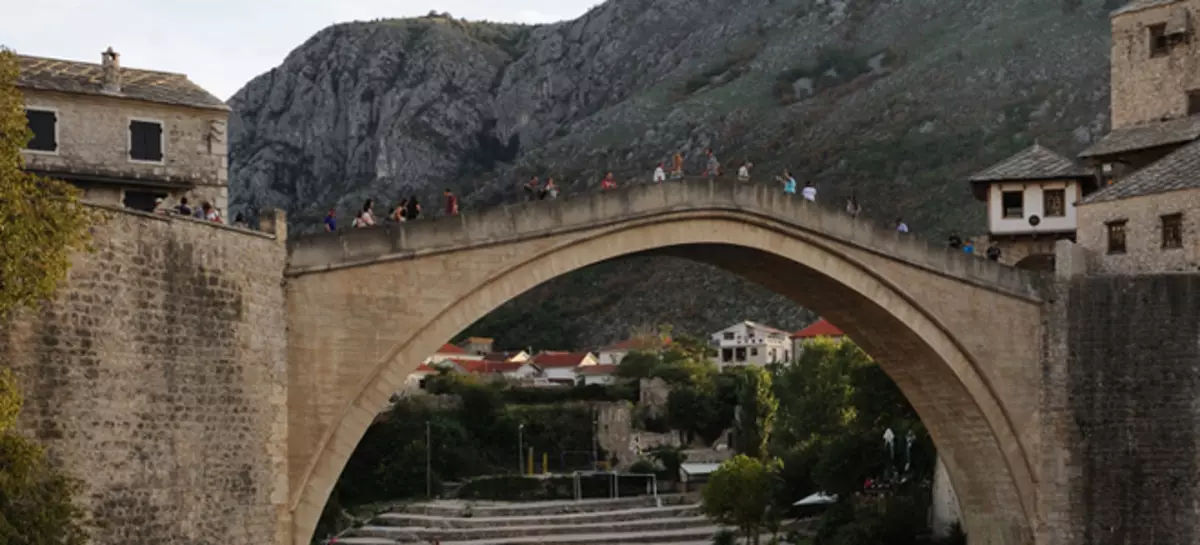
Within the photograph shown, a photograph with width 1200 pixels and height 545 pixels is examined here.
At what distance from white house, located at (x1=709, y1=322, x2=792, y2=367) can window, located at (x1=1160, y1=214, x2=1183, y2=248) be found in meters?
65.0

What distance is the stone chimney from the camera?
31.1 m

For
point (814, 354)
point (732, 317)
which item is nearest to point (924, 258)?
point (814, 354)

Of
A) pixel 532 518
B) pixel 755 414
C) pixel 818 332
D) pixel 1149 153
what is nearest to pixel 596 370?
pixel 818 332

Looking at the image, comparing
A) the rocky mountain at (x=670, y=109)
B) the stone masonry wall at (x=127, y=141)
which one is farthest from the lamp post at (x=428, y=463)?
the stone masonry wall at (x=127, y=141)

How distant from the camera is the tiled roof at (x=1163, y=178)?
33406mm

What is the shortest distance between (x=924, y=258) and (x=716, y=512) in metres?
23.8

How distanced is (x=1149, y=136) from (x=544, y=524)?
3342 cm

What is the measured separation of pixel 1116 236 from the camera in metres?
34.5

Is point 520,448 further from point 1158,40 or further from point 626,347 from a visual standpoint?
point 1158,40

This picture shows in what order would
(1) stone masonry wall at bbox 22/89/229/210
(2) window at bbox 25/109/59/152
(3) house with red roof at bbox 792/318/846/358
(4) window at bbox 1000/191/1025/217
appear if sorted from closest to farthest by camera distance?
(2) window at bbox 25/109/59/152, (1) stone masonry wall at bbox 22/89/229/210, (4) window at bbox 1000/191/1025/217, (3) house with red roof at bbox 792/318/846/358

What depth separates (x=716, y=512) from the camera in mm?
56531

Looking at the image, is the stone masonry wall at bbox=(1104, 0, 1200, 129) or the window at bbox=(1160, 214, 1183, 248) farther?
the stone masonry wall at bbox=(1104, 0, 1200, 129)

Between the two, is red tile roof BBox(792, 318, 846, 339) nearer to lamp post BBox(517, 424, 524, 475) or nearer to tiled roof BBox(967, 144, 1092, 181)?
lamp post BBox(517, 424, 524, 475)

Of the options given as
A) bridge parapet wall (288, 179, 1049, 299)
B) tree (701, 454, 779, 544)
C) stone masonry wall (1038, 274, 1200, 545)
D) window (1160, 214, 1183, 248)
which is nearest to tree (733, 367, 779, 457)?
tree (701, 454, 779, 544)
